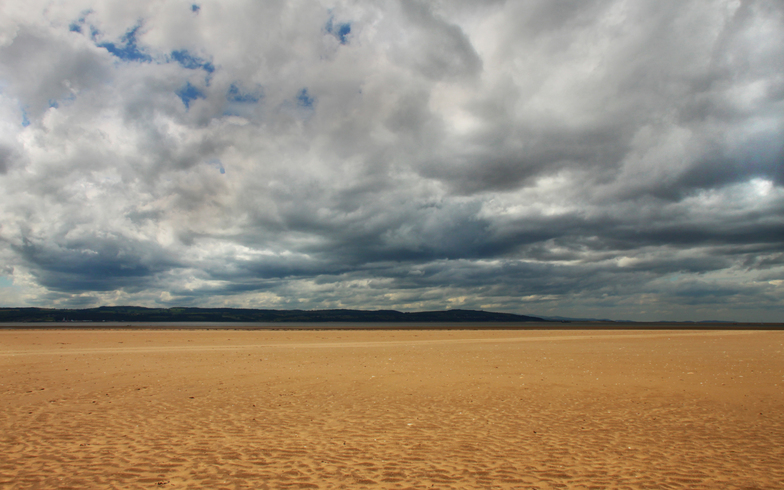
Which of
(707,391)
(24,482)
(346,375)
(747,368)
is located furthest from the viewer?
(747,368)

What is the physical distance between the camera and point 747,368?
22734 millimetres

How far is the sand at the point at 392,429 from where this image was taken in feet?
26.5

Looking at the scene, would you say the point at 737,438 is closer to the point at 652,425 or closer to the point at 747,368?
the point at 652,425

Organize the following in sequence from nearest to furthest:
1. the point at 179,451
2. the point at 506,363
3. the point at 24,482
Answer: the point at 24,482 < the point at 179,451 < the point at 506,363

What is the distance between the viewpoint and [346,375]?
20.9 metres

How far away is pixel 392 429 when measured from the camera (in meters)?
11.4

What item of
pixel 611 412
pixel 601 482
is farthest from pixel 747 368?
pixel 601 482

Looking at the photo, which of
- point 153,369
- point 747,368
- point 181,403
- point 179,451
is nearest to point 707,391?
point 747,368

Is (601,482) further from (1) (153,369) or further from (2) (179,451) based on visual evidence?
(1) (153,369)

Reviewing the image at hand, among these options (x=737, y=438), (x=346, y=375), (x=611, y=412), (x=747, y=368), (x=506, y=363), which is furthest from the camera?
(x=506, y=363)

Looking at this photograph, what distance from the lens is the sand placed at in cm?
806

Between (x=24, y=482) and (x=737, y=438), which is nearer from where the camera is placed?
(x=24, y=482)

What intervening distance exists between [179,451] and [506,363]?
20.3m

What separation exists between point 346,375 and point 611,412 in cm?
1221
